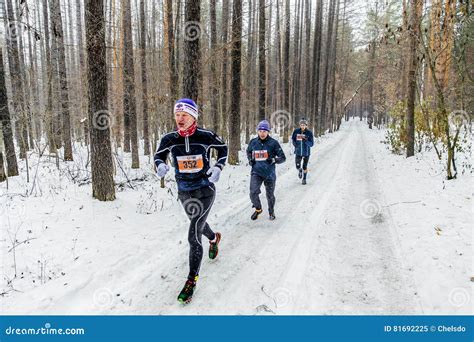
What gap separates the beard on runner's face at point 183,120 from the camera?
13.5ft

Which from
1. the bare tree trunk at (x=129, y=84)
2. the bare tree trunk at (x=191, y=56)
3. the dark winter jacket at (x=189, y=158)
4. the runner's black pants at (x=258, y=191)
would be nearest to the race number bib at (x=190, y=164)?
the dark winter jacket at (x=189, y=158)

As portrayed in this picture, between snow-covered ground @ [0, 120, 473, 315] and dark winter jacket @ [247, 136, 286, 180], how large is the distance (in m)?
1.14

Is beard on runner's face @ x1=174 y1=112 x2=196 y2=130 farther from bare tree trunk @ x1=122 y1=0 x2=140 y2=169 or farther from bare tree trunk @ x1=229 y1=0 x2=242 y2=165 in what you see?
bare tree trunk @ x1=122 y1=0 x2=140 y2=169

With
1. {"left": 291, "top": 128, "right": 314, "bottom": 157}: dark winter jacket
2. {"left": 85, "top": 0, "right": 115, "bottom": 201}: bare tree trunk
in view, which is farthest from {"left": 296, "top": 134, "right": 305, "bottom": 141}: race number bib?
{"left": 85, "top": 0, "right": 115, "bottom": 201}: bare tree trunk

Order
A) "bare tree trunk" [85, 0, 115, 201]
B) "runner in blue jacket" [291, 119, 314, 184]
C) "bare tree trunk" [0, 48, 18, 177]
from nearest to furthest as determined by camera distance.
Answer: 1. "bare tree trunk" [85, 0, 115, 201]
2. "bare tree trunk" [0, 48, 18, 177]
3. "runner in blue jacket" [291, 119, 314, 184]

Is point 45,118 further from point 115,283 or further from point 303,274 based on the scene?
point 303,274

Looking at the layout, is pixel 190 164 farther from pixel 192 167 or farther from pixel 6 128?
pixel 6 128

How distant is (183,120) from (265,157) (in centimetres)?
321

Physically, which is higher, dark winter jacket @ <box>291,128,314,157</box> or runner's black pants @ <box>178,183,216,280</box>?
dark winter jacket @ <box>291,128,314,157</box>

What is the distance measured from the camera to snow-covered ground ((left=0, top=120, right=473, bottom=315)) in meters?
3.79

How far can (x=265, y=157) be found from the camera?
276 inches

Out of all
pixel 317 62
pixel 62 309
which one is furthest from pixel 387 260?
pixel 317 62

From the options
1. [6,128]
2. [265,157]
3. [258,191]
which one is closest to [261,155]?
[265,157]

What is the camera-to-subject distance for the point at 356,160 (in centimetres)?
1585
